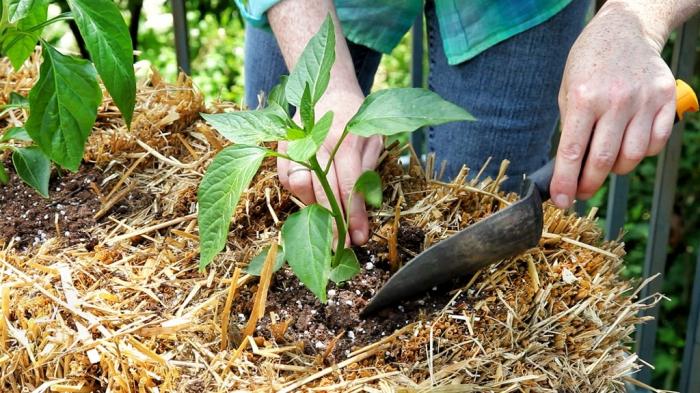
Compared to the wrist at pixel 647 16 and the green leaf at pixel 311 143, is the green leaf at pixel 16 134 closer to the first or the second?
the green leaf at pixel 311 143

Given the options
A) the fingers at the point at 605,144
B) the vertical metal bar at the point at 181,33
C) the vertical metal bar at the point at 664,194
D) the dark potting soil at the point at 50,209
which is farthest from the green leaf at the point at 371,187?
the vertical metal bar at the point at 181,33

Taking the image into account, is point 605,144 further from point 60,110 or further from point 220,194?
point 60,110

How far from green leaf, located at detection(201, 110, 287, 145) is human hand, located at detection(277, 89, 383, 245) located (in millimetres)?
91

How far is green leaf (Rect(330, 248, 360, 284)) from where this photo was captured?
84cm

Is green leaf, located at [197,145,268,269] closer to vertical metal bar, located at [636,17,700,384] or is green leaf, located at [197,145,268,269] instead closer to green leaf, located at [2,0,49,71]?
green leaf, located at [2,0,49,71]

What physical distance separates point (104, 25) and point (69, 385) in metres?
0.39

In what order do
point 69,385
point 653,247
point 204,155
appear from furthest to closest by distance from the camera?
1. point 653,247
2. point 204,155
3. point 69,385

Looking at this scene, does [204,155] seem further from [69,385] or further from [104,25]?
[69,385]

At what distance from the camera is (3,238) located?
94 centimetres

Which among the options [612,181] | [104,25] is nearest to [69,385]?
[104,25]

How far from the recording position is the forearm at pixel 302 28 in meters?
1.02

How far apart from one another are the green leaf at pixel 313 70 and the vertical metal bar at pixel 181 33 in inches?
36.5

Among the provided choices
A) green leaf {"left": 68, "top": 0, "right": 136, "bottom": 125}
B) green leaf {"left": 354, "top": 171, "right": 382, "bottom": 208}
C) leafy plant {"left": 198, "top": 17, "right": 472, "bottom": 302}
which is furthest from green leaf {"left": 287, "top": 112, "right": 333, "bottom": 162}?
green leaf {"left": 68, "top": 0, "right": 136, "bottom": 125}

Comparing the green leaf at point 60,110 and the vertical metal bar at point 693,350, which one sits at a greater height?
the green leaf at point 60,110
